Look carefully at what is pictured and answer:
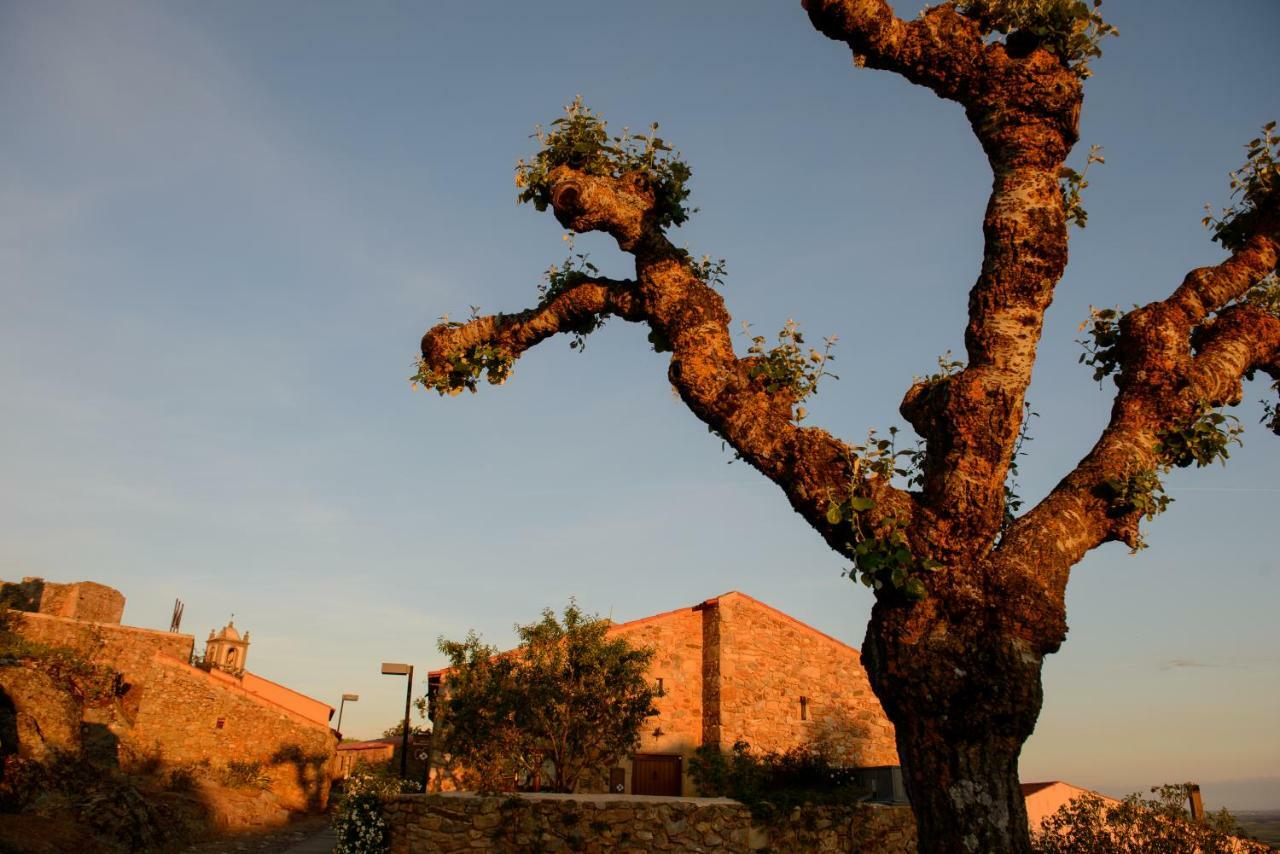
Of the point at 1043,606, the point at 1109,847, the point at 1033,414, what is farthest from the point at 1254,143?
the point at 1109,847

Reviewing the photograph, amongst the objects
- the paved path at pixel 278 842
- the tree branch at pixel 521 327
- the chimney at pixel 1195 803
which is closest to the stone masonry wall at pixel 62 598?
the paved path at pixel 278 842

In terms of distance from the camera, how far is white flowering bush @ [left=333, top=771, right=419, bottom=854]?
42.1ft

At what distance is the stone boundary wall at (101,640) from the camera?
2448 centimetres

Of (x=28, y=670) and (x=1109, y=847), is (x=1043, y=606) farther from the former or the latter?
(x=28, y=670)

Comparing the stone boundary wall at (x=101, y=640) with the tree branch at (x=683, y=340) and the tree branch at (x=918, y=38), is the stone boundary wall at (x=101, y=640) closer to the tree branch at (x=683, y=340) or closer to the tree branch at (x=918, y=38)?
the tree branch at (x=683, y=340)

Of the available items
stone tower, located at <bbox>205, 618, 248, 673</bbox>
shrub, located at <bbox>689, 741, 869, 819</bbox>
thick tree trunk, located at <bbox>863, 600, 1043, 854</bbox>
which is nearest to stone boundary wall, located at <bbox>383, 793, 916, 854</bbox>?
shrub, located at <bbox>689, 741, 869, 819</bbox>

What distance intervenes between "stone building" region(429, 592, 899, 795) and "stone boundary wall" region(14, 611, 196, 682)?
12.1 meters

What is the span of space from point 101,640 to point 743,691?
2008cm

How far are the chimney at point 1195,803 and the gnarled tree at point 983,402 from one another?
965 centimetres

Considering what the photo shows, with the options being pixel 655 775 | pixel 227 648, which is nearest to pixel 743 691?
pixel 655 775

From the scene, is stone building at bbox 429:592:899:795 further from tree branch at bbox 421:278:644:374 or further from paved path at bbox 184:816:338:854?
tree branch at bbox 421:278:644:374

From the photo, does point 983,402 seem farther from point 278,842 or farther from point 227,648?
point 227,648

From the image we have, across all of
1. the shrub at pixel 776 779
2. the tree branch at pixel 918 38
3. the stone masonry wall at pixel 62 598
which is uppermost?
the tree branch at pixel 918 38

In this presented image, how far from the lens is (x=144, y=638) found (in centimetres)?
2594
